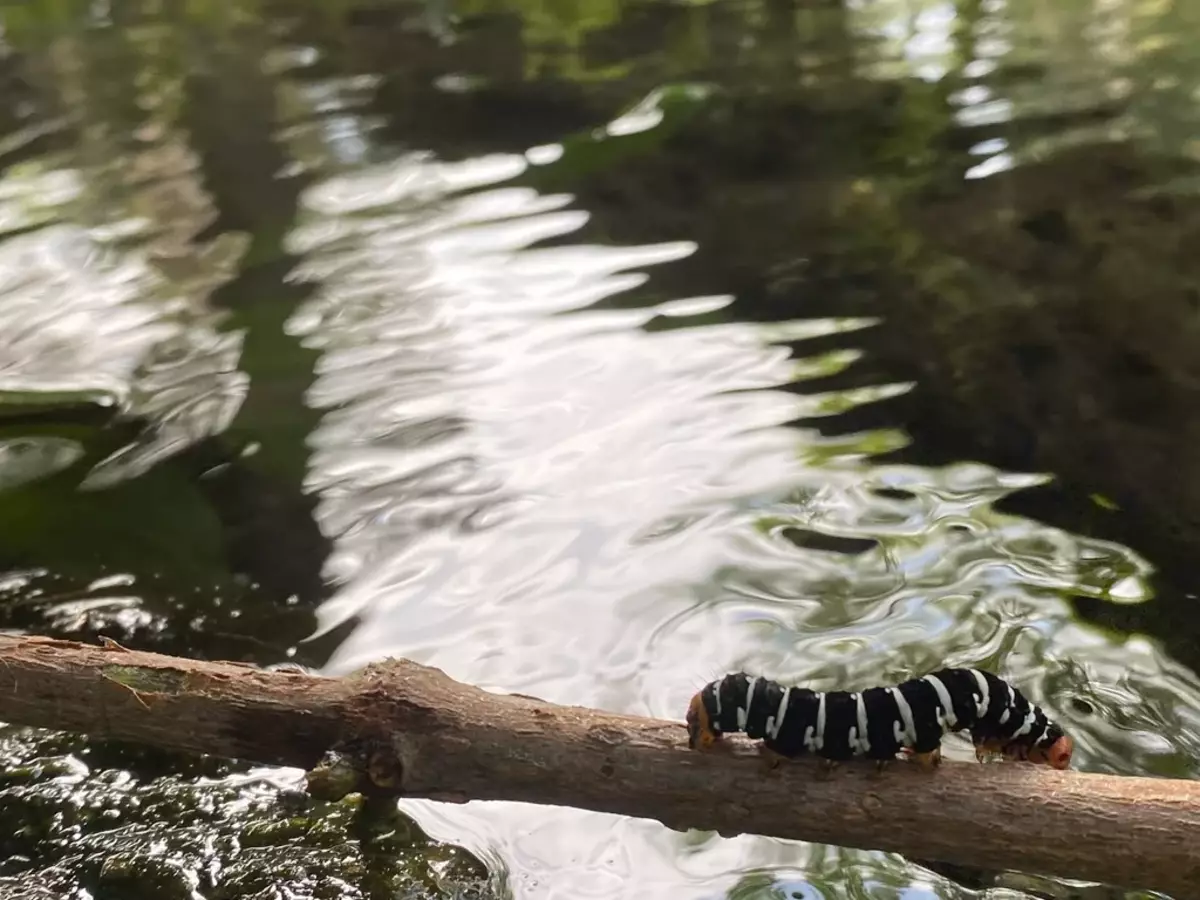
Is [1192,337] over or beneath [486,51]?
beneath

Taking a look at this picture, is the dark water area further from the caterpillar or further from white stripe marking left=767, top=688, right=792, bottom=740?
white stripe marking left=767, top=688, right=792, bottom=740

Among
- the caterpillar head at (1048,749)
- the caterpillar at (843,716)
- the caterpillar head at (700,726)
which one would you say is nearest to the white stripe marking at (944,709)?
the caterpillar at (843,716)

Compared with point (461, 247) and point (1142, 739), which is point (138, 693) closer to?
point (1142, 739)

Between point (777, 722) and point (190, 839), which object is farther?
point (190, 839)

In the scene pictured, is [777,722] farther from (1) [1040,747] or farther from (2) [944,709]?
(1) [1040,747]

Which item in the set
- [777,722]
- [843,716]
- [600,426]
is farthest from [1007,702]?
[600,426]

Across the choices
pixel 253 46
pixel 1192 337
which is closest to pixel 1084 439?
pixel 1192 337
